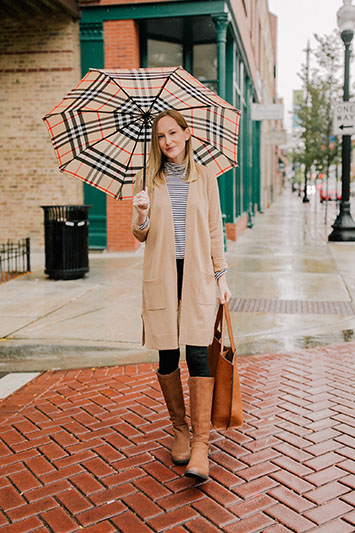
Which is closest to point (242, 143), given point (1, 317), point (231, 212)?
point (231, 212)

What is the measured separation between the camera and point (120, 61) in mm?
11914

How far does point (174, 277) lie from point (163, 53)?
11.1m

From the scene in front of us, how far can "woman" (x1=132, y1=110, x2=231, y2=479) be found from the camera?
3193mm

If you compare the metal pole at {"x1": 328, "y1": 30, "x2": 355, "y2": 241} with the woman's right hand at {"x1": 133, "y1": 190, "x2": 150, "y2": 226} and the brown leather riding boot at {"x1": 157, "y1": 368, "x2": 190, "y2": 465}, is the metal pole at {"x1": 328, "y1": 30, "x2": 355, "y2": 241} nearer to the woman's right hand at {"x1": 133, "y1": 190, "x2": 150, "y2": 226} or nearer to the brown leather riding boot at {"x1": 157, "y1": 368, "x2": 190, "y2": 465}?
the brown leather riding boot at {"x1": 157, "y1": 368, "x2": 190, "y2": 465}

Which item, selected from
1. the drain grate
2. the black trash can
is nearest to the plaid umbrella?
the drain grate

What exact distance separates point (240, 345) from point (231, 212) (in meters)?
8.53

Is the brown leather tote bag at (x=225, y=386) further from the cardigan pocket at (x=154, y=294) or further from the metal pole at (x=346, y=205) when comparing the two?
the metal pole at (x=346, y=205)

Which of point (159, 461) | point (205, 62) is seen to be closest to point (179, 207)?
point (159, 461)

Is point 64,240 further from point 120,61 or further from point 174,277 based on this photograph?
point 174,277

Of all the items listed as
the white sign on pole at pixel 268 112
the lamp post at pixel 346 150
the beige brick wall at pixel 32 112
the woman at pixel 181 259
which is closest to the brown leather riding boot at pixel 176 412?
the woman at pixel 181 259

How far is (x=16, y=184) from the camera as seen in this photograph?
490 inches

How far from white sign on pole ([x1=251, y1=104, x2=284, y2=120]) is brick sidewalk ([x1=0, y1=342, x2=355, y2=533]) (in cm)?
1278

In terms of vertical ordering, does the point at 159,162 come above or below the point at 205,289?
above

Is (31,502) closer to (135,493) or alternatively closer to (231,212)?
(135,493)
